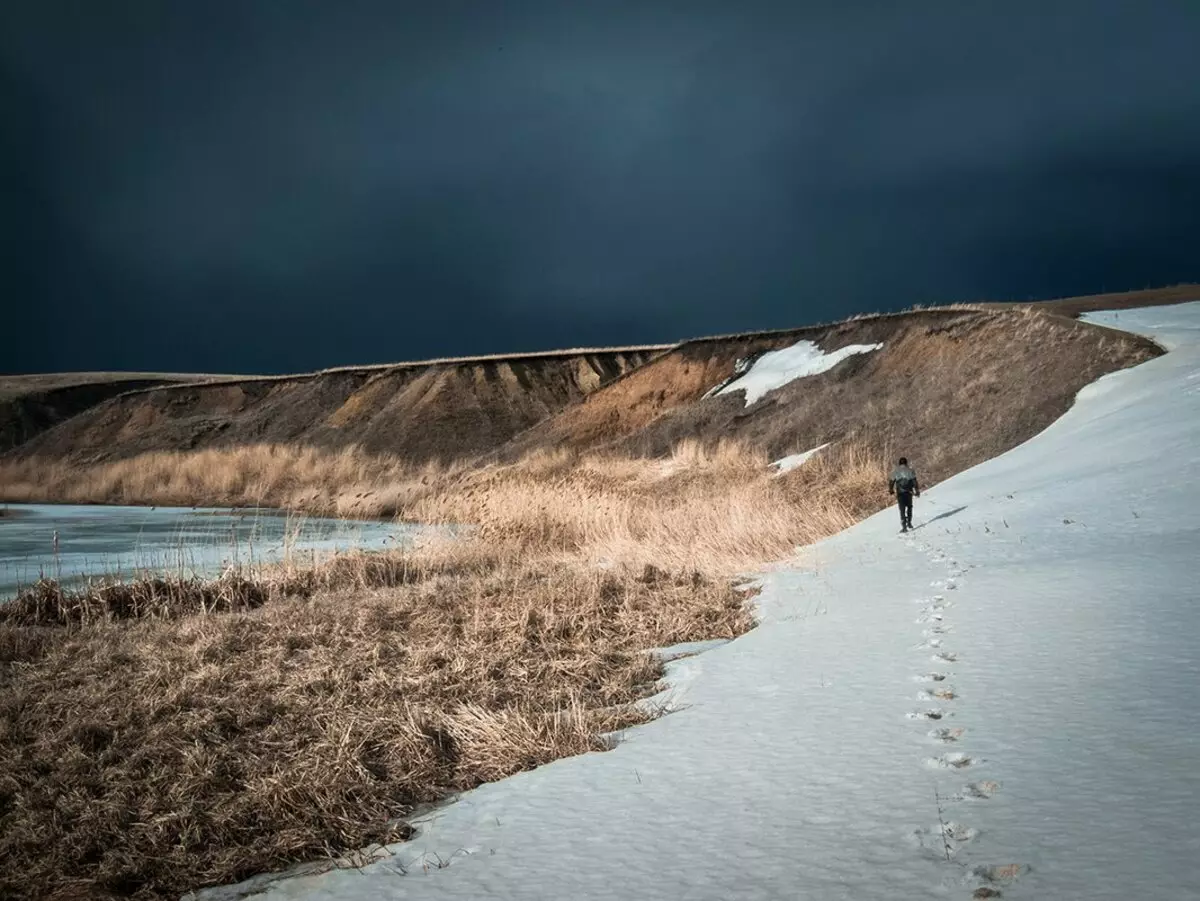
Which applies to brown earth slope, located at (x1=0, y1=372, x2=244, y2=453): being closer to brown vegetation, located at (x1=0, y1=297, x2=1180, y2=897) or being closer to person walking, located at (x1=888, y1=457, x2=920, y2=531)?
brown vegetation, located at (x1=0, y1=297, x2=1180, y2=897)

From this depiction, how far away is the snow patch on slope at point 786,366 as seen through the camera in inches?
1251

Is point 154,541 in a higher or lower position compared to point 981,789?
higher

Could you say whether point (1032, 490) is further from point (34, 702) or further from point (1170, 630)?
point (34, 702)

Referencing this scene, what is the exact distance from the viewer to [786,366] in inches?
1344

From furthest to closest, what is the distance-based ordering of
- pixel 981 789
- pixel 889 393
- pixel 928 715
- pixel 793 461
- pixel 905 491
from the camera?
pixel 889 393 < pixel 793 461 < pixel 905 491 < pixel 928 715 < pixel 981 789

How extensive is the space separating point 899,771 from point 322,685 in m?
4.60

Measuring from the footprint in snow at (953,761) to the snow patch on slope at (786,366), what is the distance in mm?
27719

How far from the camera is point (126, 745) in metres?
6.11

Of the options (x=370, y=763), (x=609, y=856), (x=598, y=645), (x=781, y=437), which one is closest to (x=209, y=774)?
(x=370, y=763)

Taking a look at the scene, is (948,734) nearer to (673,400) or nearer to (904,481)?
(904,481)

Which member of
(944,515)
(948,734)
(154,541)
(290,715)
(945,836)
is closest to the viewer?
(945,836)

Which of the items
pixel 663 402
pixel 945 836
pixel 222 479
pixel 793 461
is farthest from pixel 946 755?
pixel 222 479

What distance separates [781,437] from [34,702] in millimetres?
22334

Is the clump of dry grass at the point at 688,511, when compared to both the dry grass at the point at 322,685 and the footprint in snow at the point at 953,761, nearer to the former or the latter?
the dry grass at the point at 322,685
